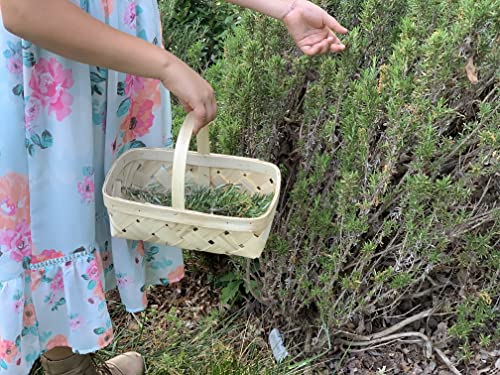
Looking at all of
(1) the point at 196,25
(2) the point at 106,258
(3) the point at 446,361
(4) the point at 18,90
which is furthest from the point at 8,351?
(1) the point at 196,25

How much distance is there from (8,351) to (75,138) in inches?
20.0

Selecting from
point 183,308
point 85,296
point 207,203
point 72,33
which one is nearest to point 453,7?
point 207,203

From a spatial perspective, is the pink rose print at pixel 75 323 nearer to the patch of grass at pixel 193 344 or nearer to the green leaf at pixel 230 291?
the patch of grass at pixel 193 344

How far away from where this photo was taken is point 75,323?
1604mm

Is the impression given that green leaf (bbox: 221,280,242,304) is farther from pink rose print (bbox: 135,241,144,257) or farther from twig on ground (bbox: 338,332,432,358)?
pink rose print (bbox: 135,241,144,257)

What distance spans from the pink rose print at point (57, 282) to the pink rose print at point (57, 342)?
0.43 feet

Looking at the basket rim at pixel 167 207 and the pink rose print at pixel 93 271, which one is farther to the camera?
the pink rose print at pixel 93 271

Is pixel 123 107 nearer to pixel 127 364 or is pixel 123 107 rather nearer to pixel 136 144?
pixel 136 144

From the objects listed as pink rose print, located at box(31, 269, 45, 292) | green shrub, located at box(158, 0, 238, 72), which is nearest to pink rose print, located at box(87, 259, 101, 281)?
pink rose print, located at box(31, 269, 45, 292)

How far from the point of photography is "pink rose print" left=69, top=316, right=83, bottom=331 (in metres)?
1.60

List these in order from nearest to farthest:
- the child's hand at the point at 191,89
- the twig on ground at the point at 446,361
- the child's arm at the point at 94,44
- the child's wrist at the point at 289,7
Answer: the child's arm at the point at 94,44 < the child's hand at the point at 191,89 < the child's wrist at the point at 289,7 < the twig on ground at the point at 446,361

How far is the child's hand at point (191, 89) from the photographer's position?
4.31 feet

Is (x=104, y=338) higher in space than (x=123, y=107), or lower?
lower

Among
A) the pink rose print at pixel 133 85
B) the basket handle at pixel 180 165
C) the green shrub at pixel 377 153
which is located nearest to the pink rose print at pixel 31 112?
the pink rose print at pixel 133 85
